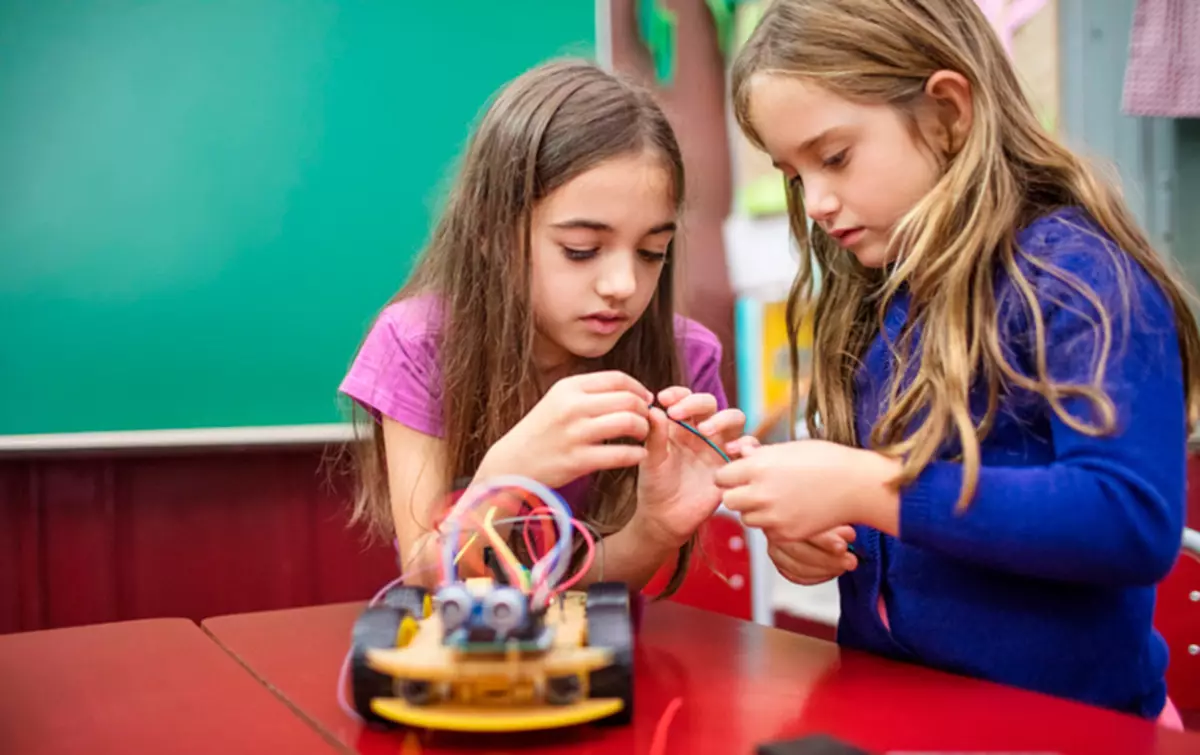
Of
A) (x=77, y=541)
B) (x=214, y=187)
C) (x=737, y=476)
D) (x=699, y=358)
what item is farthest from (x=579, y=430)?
(x=77, y=541)

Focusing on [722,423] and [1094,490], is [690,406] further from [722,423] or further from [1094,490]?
[1094,490]

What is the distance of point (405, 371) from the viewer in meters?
1.12

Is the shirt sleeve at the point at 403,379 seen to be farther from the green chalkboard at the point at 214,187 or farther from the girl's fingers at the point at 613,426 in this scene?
the green chalkboard at the point at 214,187

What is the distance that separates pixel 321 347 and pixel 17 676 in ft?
3.14

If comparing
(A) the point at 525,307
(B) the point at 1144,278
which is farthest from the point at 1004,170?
(A) the point at 525,307

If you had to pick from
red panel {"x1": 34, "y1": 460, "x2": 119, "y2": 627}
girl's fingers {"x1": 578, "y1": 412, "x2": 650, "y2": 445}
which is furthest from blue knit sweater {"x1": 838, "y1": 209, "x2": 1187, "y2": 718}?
red panel {"x1": 34, "y1": 460, "x2": 119, "y2": 627}

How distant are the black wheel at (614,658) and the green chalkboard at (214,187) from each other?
3.78 feet

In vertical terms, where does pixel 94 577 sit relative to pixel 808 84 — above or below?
below

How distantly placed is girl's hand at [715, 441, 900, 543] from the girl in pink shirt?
150 millimetres

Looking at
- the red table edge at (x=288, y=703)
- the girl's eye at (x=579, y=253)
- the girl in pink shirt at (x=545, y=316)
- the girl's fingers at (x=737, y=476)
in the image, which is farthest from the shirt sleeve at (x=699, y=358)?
the red table edge at (x=288, y=703)

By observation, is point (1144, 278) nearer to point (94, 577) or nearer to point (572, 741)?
point (572, 741)

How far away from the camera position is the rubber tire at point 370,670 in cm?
62

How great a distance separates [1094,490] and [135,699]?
67 centimetres

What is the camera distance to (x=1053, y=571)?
2.42 feet
